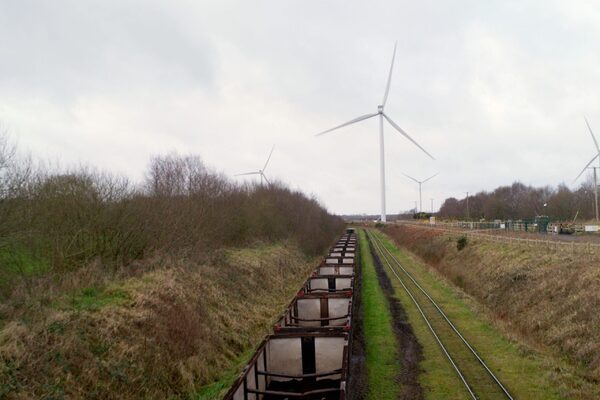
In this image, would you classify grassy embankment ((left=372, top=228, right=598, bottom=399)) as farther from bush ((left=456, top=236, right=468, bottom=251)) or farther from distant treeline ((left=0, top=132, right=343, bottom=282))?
bush ((left=456, top=236, right=468, bottom=251))

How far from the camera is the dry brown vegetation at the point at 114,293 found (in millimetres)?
8867

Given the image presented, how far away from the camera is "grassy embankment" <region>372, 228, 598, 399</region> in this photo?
10.8 meters

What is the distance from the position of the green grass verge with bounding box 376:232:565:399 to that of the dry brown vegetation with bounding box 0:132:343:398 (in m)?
6.18

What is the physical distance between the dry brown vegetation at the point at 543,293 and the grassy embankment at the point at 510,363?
0.54 m

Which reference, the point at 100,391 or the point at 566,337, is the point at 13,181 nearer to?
the point at 100,391

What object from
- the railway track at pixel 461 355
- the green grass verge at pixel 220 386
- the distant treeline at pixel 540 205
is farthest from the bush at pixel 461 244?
the distant treeline at pixel 540 205

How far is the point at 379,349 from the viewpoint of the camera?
1437 cm

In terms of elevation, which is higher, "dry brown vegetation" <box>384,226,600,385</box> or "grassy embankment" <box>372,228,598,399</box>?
"dry brown vegetation" <box>384,226,600,385</box>

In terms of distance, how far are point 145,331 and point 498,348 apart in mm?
11190

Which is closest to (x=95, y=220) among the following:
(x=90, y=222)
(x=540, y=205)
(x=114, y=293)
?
(x=90, y=222)

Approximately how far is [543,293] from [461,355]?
671 cm

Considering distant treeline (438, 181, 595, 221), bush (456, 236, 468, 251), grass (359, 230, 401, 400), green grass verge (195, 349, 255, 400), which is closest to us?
green grass verge (195, 349, 255, 400)

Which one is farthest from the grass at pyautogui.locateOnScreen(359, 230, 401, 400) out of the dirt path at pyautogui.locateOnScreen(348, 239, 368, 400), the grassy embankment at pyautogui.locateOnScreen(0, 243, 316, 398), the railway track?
the grassy embankment at pyautogui.locateOnScreen(0, 243, 316, 398)

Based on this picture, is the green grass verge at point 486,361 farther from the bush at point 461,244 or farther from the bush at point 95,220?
the bush at point 461,244
